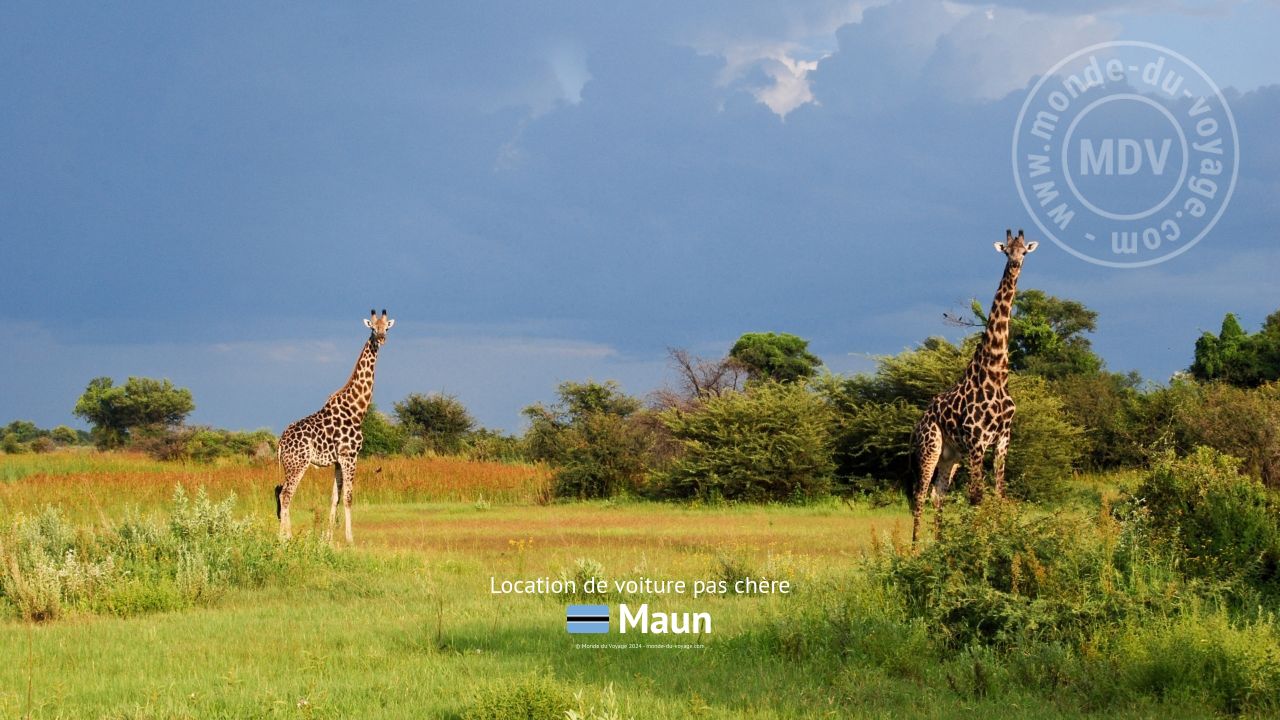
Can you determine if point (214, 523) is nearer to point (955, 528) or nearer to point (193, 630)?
point (193, 630)

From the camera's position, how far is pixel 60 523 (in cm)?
1276

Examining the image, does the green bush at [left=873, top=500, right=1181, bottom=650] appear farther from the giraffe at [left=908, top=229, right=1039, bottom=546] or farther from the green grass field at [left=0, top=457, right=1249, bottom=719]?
the giraffe at [left=908, top=229, right=1039, bottom=546]

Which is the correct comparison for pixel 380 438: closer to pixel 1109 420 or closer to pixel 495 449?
pixel 495 449

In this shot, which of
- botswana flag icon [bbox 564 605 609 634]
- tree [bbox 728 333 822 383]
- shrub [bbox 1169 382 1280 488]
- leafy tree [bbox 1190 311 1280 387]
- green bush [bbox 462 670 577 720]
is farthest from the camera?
tree [bbox 728 333 822 383]

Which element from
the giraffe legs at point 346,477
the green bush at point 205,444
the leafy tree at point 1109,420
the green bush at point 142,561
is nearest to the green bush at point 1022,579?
the green bush at point 142,561

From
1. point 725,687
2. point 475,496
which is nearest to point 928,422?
point 725,687

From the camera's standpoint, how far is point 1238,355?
40750 millimetres

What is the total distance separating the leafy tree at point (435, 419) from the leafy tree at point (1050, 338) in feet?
79.6

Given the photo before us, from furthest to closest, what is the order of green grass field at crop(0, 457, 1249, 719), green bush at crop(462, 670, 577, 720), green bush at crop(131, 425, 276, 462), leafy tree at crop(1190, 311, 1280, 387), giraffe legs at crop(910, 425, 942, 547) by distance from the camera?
green bush at crop(131, 425, 276, 462) < leafy tree at crop(1190, 311, 1280, 387) < giraffe legs at crop(910, 425, 942, 547) < green grass field at crop(0, 457, 1249, 719) < green bush at crop(462, 670, 577, 720)

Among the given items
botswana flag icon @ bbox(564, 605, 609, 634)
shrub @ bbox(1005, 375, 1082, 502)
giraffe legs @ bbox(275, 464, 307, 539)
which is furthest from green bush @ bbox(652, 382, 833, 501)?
botswana flag icon @ bbox(564, 605, 609, 634)

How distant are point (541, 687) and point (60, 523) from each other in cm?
885

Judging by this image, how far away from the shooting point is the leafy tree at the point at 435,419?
5103 centimetres

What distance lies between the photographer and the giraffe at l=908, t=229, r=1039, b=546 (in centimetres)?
1423

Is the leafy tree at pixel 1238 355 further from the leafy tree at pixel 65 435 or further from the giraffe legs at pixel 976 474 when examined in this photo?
the leafy tree at pixel 65 435
